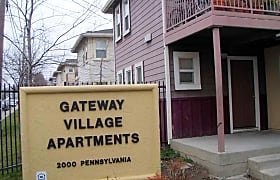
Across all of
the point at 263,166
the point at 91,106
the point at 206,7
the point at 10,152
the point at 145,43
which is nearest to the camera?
the point at 91,106

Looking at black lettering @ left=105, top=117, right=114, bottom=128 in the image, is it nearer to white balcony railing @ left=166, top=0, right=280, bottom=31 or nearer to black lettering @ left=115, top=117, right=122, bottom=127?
black lettering @ left=115, top=117, right=122, bottom=127

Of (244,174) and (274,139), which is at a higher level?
(274,139)

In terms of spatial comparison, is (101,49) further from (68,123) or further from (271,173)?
(68,123)

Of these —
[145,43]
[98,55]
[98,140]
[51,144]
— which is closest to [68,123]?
[51,144]

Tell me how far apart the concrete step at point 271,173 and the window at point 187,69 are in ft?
11.4

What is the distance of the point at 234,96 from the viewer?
10.0 meters

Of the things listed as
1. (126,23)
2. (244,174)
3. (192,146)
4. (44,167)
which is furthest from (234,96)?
(44,167)

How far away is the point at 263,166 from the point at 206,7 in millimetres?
3615

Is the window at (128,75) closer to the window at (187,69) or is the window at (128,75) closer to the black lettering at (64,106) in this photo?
the window at (187,69)

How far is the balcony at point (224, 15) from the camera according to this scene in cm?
716

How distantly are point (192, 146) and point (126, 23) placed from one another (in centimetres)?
758

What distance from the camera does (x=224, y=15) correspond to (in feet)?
23.5

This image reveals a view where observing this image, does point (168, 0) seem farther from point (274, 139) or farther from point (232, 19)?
point (274, 139)

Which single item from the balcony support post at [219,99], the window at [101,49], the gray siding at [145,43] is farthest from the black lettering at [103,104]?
the window at [101,49]
